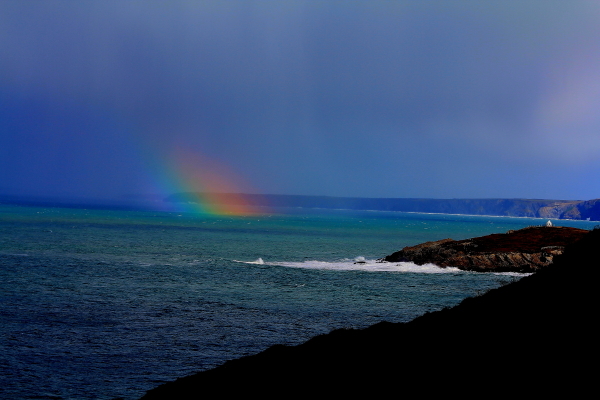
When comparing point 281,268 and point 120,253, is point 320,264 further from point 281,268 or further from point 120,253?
point 120,253

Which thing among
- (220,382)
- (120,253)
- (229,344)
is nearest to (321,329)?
(229,344)

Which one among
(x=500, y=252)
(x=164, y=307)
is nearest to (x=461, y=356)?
(x=164, y=307)

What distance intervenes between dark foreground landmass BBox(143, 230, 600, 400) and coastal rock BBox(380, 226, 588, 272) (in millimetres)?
42815

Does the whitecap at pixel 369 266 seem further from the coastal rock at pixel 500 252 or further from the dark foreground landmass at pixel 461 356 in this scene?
the dark foreground landmass at pixel 461 356

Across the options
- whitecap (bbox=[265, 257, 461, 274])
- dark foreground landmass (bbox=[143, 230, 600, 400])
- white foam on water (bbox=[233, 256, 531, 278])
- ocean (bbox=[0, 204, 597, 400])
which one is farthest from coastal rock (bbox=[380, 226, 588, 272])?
dark foreground landmass (bbox=[143, 230, 600, 400])

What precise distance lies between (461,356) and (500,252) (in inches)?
2094

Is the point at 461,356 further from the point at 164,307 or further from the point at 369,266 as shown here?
the point at 369,266

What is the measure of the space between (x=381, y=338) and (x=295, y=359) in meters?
3.29

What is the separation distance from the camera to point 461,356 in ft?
47.9

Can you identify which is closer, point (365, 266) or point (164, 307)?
point (164, 307)

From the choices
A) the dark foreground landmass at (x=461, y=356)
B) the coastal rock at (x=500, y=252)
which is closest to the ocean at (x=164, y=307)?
the coastal rock at (x=500, y=252)

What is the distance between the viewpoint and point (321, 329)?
2880 cm

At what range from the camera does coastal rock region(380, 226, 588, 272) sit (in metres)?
60.8

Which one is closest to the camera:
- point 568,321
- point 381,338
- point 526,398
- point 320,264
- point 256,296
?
point 526,398
